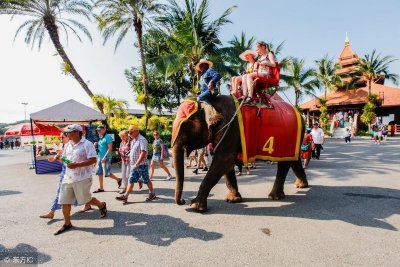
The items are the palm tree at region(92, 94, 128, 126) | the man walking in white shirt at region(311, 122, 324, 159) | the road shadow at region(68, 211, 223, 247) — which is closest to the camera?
the road shadow at region(68, 211, 223, 247)

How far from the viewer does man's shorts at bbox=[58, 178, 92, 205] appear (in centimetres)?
427

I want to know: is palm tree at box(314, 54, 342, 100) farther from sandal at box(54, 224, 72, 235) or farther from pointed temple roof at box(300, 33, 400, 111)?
sandal at box(54, 224, 72, 235)

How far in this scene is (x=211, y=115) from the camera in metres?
4.94

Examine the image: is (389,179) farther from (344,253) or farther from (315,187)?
(344,253)

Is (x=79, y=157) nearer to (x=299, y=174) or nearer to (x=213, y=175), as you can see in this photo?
(x=213, y=175)

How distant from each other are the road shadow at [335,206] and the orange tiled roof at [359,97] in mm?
27282

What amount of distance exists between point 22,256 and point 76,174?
1.24 metres

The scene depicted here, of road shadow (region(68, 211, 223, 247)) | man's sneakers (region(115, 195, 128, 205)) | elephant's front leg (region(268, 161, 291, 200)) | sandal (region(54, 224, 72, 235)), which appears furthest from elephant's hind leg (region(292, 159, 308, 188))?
sandal (region(54, 224, 72, 235))

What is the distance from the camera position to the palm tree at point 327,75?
111ft

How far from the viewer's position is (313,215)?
4746mm

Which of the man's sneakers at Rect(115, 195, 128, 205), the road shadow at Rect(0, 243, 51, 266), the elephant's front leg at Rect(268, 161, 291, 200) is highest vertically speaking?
the elephant's front leg at Rect(268, 161, 291, 200)

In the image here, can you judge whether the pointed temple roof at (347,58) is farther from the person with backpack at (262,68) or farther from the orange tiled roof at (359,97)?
the person with backpack at (262,68)

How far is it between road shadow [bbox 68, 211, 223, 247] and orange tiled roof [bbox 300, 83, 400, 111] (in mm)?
30744

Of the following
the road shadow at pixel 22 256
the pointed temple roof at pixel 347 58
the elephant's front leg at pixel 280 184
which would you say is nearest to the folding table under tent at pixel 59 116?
the road shadow at pixel 22 256
